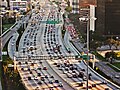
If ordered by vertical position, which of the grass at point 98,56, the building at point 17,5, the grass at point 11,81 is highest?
the building at point 17,5

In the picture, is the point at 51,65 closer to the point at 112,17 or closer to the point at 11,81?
the point at 11,81

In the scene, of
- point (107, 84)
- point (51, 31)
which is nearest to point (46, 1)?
point (51, 31)

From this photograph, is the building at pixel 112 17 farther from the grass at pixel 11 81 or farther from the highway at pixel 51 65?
the grass at pixel 11 81

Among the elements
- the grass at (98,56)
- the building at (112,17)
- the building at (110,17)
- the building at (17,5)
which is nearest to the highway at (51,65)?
the grass at (98,56)

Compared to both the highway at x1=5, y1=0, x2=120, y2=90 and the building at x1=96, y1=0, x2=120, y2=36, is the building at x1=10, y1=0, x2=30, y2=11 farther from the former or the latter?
the building at x1=96, y1=0, x2=120, y2=36

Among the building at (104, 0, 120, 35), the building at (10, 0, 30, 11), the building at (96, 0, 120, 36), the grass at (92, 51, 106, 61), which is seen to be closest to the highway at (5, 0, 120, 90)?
the grass at (92, 51, 106, 61)

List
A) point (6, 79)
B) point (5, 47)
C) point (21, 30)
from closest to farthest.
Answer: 1. point (6, 79)
2. point (5, 47)
3. point (21, 30)

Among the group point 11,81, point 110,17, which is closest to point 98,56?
point 110,17

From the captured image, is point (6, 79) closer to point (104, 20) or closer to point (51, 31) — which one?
point (104, 20)
